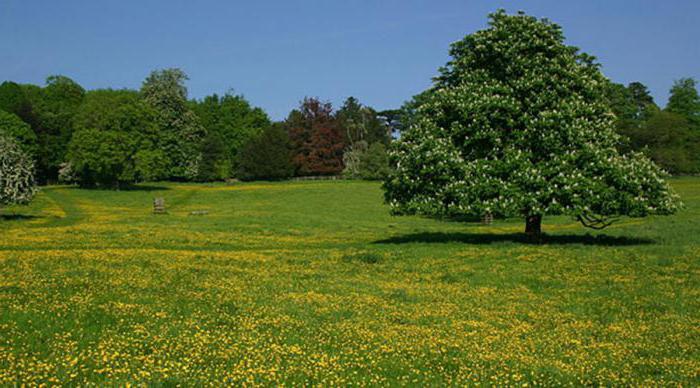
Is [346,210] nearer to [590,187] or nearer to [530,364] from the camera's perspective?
[590,187]

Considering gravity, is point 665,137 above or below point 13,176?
above

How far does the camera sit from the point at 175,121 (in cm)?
12075

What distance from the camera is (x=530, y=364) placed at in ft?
38.7

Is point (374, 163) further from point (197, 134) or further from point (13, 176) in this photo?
point (13, 176)

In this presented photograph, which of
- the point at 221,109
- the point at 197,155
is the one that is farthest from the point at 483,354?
the point at 221,109

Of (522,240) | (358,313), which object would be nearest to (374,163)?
(522,240)

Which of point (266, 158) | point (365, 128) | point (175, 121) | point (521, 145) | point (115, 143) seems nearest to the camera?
point (521, 145)

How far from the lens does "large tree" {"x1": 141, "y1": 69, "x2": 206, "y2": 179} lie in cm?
11725

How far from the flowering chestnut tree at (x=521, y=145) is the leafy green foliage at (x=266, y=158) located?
3839 inches

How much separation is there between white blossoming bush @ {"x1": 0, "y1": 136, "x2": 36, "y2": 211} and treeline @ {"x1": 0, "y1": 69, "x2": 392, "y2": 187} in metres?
40.9

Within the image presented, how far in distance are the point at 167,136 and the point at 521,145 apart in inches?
3730

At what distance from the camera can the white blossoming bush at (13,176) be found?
155 feet

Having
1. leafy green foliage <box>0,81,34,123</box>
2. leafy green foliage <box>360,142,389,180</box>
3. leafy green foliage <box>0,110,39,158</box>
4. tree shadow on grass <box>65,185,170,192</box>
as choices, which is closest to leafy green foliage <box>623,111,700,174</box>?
leafy green foliage <box>360,142,389,180</box>

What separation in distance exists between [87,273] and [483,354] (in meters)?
14.5
